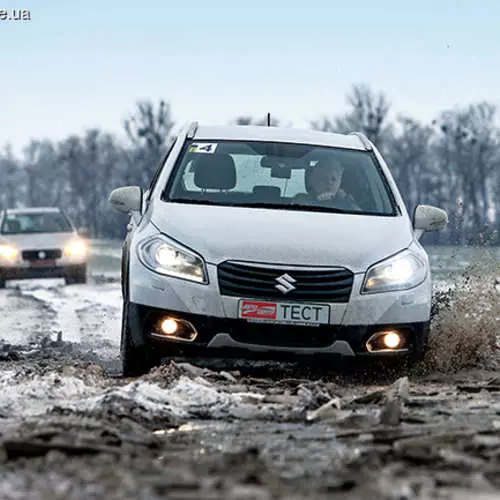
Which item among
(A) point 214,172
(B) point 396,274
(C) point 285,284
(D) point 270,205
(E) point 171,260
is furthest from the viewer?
(A) point 214,172

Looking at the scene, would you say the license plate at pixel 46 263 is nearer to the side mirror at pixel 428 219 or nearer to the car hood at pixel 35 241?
the car hood at pixel 35 241

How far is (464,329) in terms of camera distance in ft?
27.7

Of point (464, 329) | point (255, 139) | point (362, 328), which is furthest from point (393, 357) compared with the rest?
point (255, 139)

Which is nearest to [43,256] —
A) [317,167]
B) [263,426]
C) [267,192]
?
[317,167]

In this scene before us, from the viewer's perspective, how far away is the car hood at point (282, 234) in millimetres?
6895

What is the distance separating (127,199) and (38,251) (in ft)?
46.5

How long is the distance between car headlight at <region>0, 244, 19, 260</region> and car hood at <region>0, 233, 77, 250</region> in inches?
3.4

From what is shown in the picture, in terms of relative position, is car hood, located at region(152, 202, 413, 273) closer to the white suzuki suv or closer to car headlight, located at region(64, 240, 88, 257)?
the white suzuki suv

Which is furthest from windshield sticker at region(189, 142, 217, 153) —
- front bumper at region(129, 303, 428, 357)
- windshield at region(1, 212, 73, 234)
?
windshield at region(1, 212, 73, 234)

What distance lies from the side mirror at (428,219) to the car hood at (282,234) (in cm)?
35

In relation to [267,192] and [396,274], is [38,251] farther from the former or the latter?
[396,274]

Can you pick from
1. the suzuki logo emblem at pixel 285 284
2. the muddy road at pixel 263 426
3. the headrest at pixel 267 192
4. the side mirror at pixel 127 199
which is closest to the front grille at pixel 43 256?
the muddy road at pixel 263 426

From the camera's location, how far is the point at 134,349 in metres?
7.24

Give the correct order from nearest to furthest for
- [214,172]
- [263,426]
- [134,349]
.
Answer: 1. [263,426]
2. [134,349]
3. [214,172]
